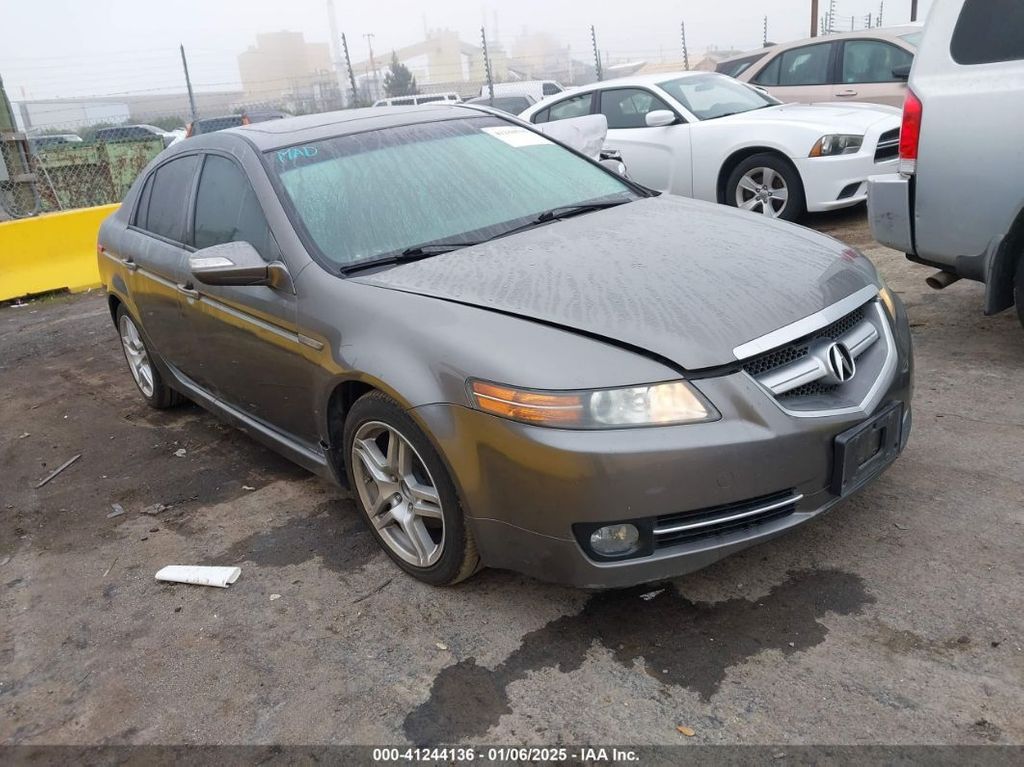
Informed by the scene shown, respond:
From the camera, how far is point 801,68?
991cm

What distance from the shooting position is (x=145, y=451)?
4.79 meters

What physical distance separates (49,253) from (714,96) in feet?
22.4

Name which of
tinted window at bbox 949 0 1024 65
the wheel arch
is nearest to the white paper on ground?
tinted window at bbox 949 0 1024 65

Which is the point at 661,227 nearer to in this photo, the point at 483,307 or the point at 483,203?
the point at 483,203

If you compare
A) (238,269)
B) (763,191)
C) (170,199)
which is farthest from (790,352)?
(763,191)

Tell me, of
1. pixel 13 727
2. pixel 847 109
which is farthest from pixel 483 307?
pixel 847 109

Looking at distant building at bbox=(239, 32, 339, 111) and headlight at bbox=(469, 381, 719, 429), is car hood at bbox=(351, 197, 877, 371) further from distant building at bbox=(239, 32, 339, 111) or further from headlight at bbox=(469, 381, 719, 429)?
distant building at bbox=(239, 32, 339, 111)

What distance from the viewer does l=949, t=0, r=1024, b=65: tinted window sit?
13.2 feet

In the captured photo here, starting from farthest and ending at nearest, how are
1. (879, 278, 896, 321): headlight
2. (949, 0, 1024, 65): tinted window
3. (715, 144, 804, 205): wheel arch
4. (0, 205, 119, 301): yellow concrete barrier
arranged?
(0, 205, 119, 301): yellow concrete barrier
(715, 144, 804, 205): wheel arch
(949, 0, 1024, 65): tinted window
(879, 278, 896, 321): headlight

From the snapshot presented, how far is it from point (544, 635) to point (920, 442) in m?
1.92

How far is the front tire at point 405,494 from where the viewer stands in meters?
2.79

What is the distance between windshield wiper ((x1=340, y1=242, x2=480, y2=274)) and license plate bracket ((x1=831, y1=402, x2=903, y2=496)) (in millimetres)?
1531

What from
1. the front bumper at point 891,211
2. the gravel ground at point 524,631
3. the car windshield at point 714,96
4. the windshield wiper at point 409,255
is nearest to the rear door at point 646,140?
the car windshield at point 714,96

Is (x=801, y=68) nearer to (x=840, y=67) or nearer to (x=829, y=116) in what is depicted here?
(x=840, y=67)
